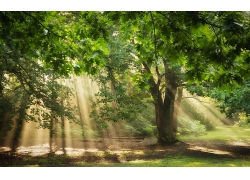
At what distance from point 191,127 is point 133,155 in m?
1.74

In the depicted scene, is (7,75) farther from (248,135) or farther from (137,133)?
(248,135)

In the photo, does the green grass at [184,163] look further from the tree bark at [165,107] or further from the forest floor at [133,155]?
the tree bark at [165,107]

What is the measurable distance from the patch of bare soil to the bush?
28cm

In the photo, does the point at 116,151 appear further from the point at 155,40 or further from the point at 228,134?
the point at 155,40

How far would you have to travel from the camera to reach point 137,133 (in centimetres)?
608

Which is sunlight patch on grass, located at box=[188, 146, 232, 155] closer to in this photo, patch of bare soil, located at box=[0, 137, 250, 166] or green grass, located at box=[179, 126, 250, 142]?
patch of bare soil, located at box=[0, 137, 250, 166]

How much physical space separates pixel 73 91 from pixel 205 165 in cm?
373

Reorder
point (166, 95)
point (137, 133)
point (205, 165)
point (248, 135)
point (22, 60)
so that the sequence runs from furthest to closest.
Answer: point (166, 95), point (137, 133), point (22, 60), point (248, 135), point (205, 165)

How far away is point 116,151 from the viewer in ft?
17.4

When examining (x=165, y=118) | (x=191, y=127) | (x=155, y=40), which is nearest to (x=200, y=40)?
(x=155, y=40)

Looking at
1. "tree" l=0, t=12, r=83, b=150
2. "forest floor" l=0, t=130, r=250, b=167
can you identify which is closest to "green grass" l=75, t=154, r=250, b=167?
"forest floor" l=0, t=130, r=250, b=167

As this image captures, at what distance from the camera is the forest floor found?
4.88 m

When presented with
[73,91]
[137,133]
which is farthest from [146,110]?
[73,91]

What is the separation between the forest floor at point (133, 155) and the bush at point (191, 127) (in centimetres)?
22
